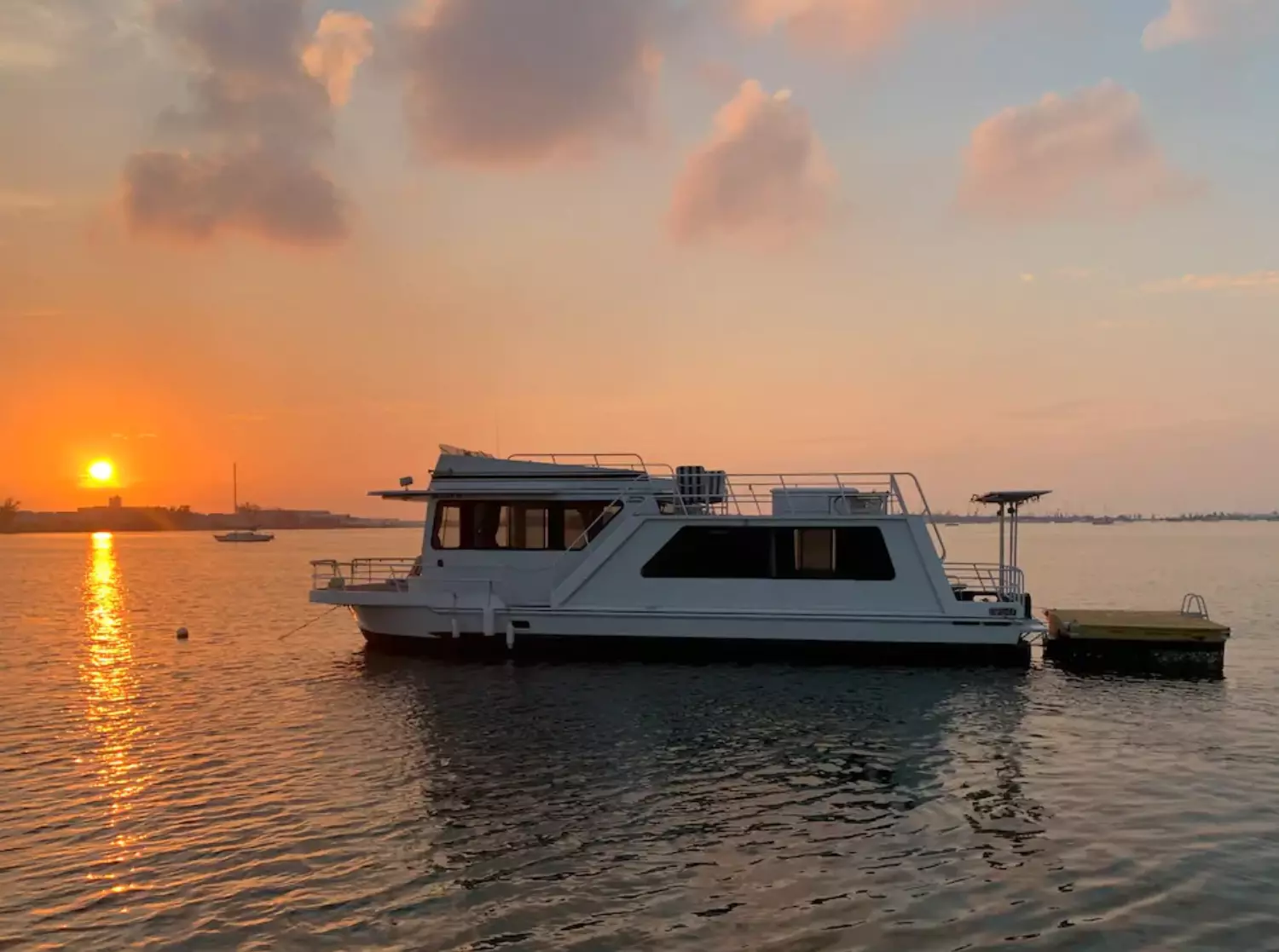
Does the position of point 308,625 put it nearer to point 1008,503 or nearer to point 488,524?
point 488,524

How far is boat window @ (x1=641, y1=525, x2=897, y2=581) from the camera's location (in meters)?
18.9

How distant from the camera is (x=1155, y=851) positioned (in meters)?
8.99

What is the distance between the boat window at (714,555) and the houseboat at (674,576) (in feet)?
0.09

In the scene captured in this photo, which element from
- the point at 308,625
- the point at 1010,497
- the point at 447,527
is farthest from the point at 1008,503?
the point at 308,625

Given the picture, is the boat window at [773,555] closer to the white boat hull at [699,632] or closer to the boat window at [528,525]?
the white boat hull at [699,632]

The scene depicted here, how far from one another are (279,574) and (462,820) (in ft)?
204

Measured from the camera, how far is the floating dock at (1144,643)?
62.5 ft

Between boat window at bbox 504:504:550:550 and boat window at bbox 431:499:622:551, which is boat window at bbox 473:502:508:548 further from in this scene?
boat window at bbox 504:504:550:550

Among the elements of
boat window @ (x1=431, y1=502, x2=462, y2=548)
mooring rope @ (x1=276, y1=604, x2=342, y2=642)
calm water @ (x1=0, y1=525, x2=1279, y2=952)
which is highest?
boat window @ (x1=431, y1=502, x2=462, y2=548)

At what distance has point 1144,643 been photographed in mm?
19297

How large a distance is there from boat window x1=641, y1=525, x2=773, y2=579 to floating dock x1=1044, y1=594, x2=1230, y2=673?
7156 mm

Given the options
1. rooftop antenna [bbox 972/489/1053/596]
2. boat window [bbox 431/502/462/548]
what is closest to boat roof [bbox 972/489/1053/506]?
rooftop antenna [bbox 972/489/1053/596]

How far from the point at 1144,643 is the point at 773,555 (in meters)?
8.26

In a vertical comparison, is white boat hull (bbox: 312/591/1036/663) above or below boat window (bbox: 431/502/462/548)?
below
